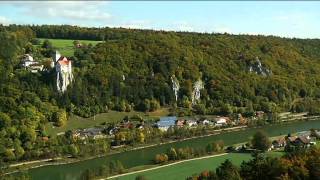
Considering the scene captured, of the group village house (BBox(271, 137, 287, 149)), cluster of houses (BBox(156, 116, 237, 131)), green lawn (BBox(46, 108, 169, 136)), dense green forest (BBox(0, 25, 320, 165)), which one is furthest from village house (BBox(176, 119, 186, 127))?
village house (BBox(271, 137, 287, 149))

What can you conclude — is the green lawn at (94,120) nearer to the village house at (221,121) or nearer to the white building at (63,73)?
the white building at (63,73)

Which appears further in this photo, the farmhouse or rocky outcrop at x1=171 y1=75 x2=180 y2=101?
rocky outcrop at x1=171 y1=75 x2=180 y2=101

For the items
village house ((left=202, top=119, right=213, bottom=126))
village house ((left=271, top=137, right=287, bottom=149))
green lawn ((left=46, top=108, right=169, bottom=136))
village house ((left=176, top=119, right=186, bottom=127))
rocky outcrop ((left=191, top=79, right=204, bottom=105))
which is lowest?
village house ((left=202, top=119, right=213, bottom=126))

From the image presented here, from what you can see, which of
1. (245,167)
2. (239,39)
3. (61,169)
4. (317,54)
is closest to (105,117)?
(61,169)

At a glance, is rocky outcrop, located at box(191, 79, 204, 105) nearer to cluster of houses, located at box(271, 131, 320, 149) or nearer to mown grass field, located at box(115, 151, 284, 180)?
cluster of houses, located at box(271, 131, 320, 149)

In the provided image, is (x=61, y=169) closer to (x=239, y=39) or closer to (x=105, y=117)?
(x=105, y=117)

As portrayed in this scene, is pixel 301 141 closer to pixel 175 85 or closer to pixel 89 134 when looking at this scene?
pixel 89 134
